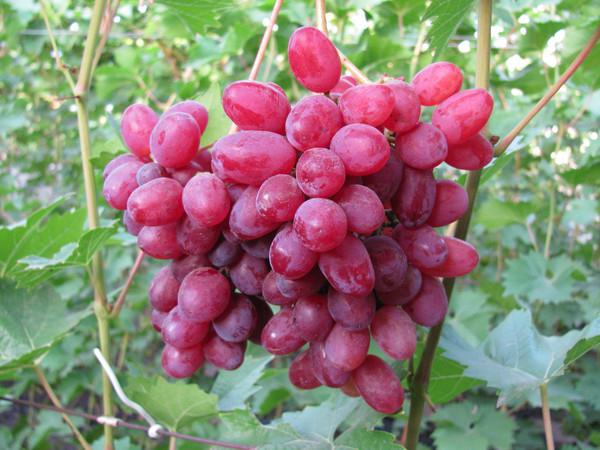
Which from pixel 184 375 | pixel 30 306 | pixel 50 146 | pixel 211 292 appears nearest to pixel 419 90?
pixel 211 292

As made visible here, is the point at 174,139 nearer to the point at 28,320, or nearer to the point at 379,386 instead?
the point at 379,386

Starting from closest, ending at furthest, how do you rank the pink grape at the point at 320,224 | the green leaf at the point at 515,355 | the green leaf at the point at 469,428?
the pink grape at the point at 320,224 → the green leaf at the point at 515,355 → the green leaf at the point at 469,428

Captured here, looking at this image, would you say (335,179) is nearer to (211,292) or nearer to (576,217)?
(211,292)

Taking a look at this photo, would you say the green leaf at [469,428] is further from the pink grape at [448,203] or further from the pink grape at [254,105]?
the pink grape at [254,105]

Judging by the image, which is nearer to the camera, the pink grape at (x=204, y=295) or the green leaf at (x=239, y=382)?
the pink grape at (x=204, y=295)

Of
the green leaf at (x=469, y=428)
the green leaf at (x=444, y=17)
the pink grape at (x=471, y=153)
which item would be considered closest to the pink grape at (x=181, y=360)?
the pink grape at (x=471, y=153)

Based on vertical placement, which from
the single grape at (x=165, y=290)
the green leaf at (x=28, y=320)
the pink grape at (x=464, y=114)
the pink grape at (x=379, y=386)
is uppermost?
the pink grape at (x=464, y=114)
